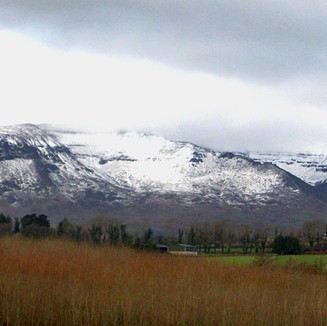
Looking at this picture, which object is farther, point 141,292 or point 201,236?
point 201,236

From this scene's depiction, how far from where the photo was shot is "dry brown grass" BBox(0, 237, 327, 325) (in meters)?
13.8

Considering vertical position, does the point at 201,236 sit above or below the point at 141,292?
below

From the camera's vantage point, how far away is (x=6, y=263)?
19.5 meters

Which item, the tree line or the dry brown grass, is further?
the tree line

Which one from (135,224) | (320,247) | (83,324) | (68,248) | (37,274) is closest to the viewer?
(83,324)

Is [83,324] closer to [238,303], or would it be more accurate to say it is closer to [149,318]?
[149,318]

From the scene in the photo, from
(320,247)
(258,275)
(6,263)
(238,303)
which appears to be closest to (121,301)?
(238,303)

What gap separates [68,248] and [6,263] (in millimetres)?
6130

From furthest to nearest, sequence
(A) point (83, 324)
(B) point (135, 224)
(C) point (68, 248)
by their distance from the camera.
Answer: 1. (B) point (135, 224)
2. (C) point (68, 248)
3. (A) point (83, 324)

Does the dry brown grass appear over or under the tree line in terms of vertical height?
over

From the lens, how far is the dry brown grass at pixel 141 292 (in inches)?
544

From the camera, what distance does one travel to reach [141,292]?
53.8ft

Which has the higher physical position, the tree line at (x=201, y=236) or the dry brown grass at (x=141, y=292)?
the dry brown grass at (x=141, y=292)

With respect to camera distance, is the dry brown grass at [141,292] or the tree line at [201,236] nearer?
the dry brown grass at [141,292]
